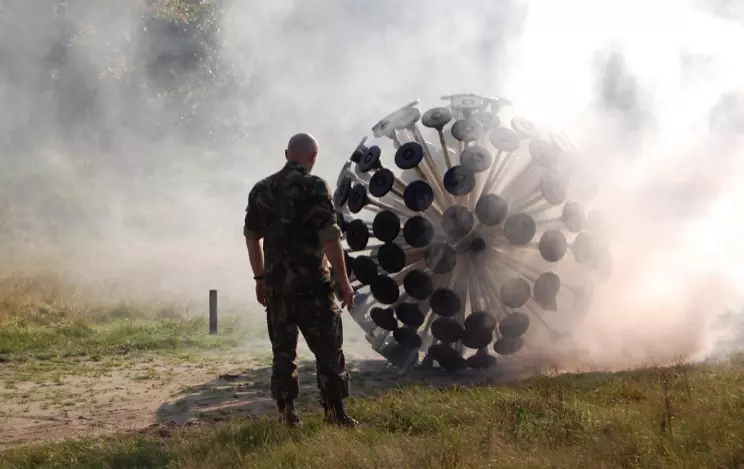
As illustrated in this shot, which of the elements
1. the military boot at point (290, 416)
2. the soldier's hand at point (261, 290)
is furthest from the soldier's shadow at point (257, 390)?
the soldier's hand at point (261, 290)

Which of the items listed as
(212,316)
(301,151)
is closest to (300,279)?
(301,151)

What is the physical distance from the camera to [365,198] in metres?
7.80

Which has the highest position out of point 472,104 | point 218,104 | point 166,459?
point 218,104

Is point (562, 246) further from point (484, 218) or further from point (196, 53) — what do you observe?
point (196, 53)

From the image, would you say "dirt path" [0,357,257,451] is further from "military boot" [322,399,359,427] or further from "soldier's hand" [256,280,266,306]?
"military boot" [322,399,359,427]

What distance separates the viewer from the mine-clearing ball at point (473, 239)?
7.37 meters

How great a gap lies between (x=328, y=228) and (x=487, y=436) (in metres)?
1.65

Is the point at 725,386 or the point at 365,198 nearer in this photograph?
the point at 725,386

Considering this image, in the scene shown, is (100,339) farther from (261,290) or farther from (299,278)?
(299,278)

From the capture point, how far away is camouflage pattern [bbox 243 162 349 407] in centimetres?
520

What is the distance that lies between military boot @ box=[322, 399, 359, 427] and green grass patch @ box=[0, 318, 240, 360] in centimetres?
652

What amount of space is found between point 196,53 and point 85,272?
8698 mm

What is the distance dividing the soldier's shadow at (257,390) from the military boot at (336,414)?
1095 millimetres

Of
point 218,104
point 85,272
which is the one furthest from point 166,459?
point 218,104
